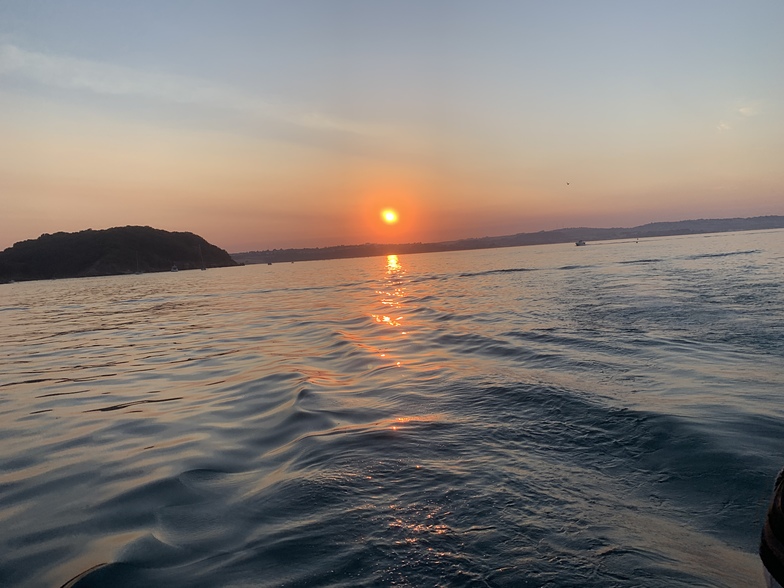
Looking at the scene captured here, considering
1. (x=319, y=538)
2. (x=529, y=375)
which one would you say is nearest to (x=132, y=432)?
(x=319, y=538)

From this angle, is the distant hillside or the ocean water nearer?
the ocean water

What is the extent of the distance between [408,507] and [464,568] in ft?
3.67

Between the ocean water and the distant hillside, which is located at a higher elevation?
the distant hillside

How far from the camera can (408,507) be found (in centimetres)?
472

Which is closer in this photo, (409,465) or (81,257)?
(409,465)

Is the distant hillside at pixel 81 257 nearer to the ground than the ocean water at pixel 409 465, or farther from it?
farther from it

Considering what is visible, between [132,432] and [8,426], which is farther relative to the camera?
[8,426]

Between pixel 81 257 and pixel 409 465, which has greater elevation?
pixel 81 257

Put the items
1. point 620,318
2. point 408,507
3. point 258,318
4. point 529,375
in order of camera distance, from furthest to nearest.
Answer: point 258,318 → point 620,318 → point 529,375 → point 408,507

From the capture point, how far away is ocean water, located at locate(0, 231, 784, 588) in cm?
385

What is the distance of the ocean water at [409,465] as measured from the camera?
385 centimetres

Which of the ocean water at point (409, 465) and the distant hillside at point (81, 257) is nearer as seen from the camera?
the ocean water at point (409, 465)

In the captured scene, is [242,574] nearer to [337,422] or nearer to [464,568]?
[464,568]

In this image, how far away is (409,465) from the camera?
18.9 feet
